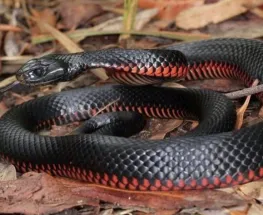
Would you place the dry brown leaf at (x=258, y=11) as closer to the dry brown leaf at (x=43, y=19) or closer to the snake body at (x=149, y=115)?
the snake body at (x=149, y=115)

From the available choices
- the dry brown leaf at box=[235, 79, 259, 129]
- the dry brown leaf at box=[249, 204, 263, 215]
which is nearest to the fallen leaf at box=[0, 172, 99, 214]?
the dry brown leaf at box=[249, 204, 263, 215]

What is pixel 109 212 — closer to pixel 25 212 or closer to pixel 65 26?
pixel 25 212

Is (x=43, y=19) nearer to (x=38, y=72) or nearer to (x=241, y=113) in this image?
(x=38, y=72)

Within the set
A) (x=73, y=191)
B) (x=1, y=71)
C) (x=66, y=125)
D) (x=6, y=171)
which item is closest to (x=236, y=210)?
(x=73, y=191)

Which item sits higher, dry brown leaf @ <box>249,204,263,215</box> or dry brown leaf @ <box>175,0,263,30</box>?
dry brown leaf @ <box>175,0,263,30</box>

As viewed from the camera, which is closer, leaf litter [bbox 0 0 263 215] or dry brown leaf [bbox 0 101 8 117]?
leaf litter [bbox 0 0 263 215]

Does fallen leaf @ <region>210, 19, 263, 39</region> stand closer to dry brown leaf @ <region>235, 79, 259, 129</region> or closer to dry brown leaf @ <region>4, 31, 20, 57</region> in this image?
dry brown leaf @ <region>235, 79, 259, 129</region>
